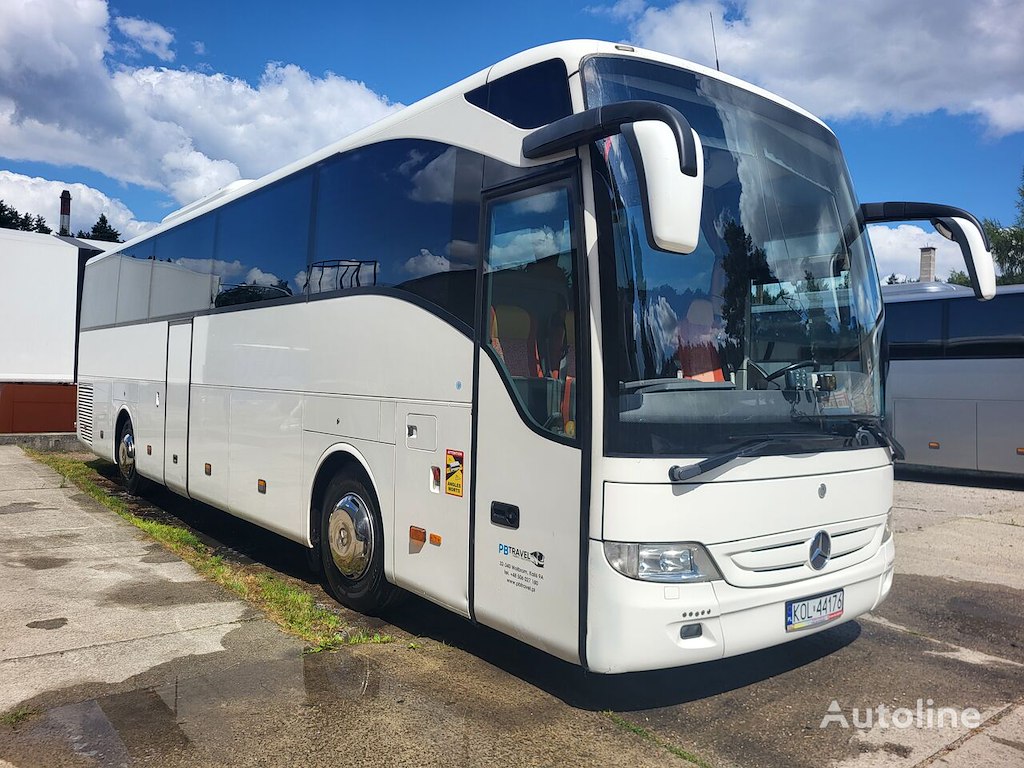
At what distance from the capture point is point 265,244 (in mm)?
7523

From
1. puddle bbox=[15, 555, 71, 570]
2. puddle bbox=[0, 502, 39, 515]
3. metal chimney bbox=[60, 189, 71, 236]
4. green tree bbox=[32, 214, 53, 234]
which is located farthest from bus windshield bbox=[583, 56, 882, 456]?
green tree bbox=[32, 214, 53, 234]

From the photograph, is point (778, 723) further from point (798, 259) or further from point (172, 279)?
point (172, 279)

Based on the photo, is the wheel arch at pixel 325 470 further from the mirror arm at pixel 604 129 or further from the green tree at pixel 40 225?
the green tree at pixel 40 225

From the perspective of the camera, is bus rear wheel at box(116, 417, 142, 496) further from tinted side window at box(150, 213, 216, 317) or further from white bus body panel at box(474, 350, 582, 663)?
white bus body panel at box(474, 350, 582, 663)

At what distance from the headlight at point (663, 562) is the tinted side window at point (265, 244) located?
13.0 feet

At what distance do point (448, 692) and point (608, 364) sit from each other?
81.6 inches

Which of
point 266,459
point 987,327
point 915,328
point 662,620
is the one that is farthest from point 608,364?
point 915,328

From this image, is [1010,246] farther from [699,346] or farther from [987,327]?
[699,346]

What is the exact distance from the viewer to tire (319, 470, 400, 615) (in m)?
5.73

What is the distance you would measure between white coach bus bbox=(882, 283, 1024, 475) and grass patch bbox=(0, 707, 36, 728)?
12.4 meters

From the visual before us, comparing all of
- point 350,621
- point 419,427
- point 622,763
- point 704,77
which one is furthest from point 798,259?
point 350,621

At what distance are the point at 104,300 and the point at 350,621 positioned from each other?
29.8 feet

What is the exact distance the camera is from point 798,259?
4.68 meters

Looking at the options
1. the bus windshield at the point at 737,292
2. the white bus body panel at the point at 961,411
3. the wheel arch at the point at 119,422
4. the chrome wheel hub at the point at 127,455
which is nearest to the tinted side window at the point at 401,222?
the bus windshield at the point at 737,292
